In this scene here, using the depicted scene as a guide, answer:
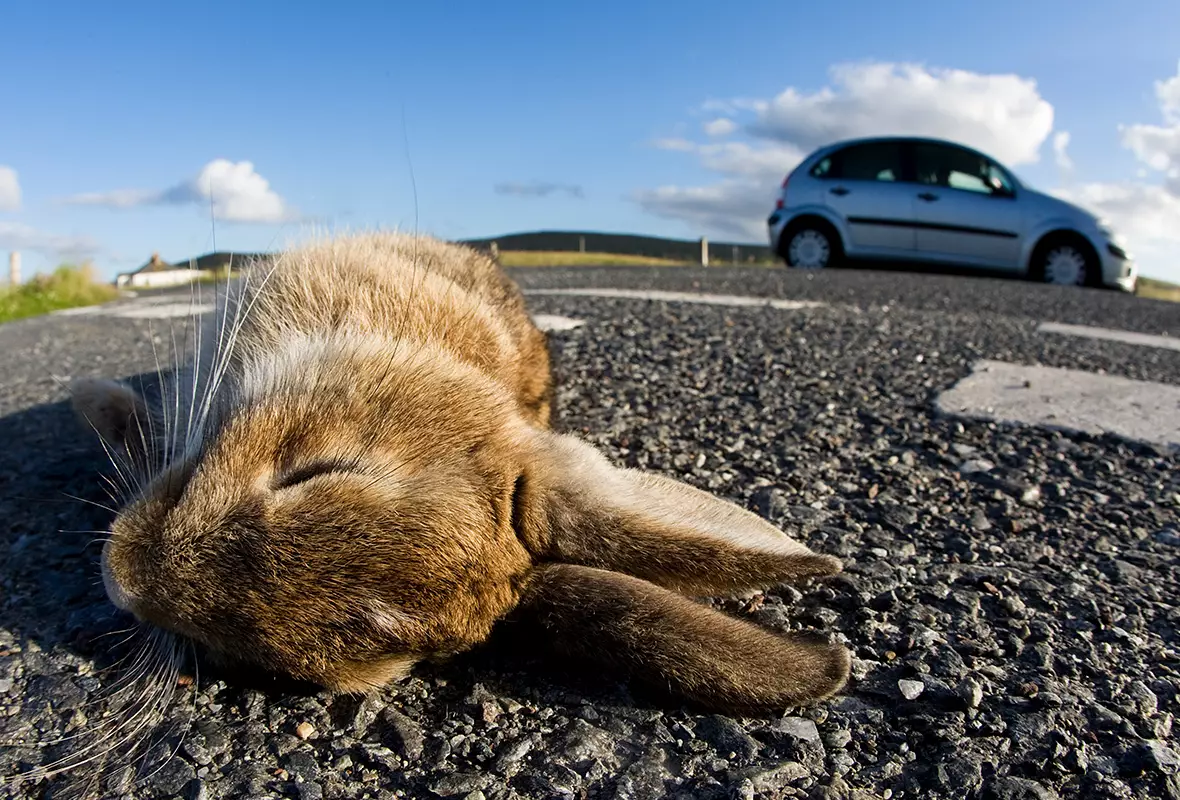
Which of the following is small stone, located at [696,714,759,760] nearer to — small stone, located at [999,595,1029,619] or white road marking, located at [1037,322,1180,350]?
small stone, located at [999,595,1029,619]

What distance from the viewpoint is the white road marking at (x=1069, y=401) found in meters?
4.03

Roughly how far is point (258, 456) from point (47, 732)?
0.68m

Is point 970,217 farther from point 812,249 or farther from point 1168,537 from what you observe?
point 1168,537

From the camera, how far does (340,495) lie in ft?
6.01

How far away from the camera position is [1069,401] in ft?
14.5

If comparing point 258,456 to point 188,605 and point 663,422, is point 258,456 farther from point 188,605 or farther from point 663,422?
point 663,422

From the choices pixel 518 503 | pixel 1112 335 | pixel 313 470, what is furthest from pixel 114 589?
pixel 1112 335

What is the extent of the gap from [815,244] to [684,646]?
1442cm

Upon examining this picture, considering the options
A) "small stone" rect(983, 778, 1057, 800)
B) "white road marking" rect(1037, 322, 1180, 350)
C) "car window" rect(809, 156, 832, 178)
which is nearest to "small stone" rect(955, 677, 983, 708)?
"small stone" rect(983, 778, 1057, 800)

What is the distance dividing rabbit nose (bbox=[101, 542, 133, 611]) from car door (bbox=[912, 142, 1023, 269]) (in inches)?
564

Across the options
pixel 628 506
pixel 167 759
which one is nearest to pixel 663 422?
pixel 628 506

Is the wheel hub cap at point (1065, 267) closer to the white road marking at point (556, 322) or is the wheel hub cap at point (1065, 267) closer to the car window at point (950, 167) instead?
the car window at point (950, 167)

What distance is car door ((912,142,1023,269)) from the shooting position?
14234 mm

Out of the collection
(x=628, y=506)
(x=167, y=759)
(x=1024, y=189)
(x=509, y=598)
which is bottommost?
(x=167, y=759)
